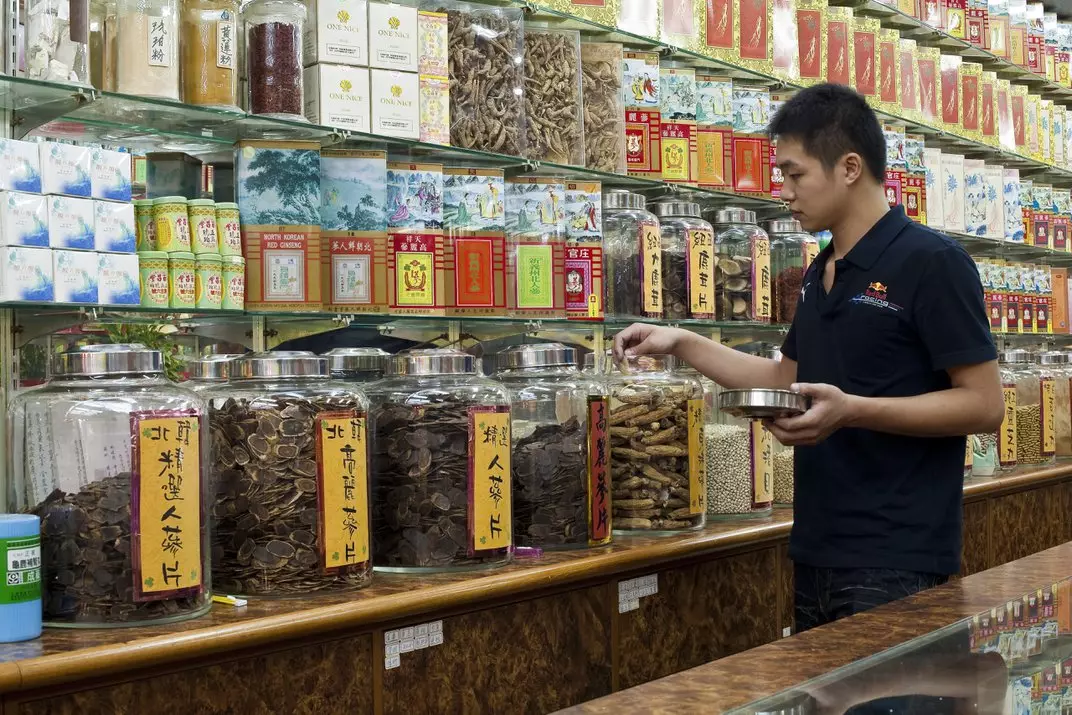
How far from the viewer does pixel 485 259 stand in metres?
2.27

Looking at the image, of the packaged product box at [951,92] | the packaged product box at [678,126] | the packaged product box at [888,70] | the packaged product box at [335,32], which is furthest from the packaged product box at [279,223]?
the packaged product box at [951,92]

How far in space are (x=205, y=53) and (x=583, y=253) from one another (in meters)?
0.91

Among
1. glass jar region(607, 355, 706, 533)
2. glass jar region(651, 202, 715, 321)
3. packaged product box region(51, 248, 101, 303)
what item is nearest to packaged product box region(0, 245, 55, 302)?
packaged product box region(51, 248, 101, 303)

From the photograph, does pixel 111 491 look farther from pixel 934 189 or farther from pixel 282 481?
pixel 934 189

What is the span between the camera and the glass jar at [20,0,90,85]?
64.8 inches

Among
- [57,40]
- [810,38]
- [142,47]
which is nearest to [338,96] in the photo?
[142,47]

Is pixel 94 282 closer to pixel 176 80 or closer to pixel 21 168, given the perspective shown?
pixel 21 168

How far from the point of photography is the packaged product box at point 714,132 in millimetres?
2910

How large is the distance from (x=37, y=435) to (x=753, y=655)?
0.95 meters

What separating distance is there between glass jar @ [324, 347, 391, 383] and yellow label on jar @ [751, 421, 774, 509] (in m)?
0.91

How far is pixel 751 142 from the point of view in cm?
303

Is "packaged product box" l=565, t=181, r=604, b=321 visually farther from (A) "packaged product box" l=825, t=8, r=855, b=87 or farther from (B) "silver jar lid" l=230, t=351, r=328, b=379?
(A) "packaged product box" l=825, t=8, r=855, b=87

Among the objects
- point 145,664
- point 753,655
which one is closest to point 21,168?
point 145,664

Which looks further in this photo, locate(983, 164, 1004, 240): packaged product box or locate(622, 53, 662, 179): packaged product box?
locate(983, 164, 1004, 240): packaged product box
